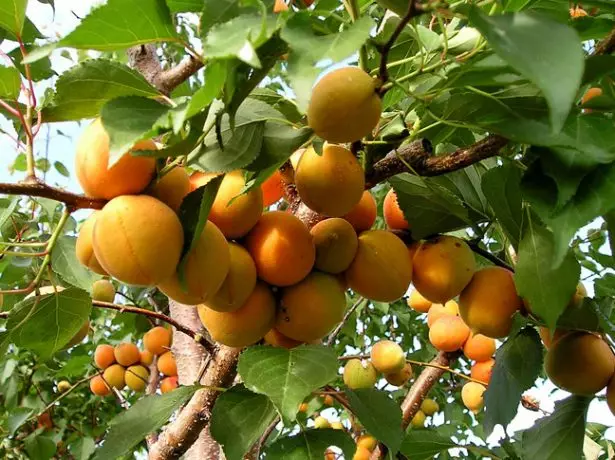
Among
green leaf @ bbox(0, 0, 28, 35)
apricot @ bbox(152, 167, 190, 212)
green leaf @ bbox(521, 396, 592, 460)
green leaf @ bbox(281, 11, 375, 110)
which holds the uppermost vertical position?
green leaf @ bbox(281, 11, 375, 110)

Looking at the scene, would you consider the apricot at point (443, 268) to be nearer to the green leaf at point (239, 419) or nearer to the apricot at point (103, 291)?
the green leaf at point (239, 419)

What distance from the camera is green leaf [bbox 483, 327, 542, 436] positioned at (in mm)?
917

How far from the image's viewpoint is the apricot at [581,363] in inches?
Answer: 35.1

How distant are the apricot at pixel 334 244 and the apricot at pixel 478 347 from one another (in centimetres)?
75

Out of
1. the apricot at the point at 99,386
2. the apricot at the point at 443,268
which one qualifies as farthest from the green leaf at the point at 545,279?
the apricot at the point at 99,386

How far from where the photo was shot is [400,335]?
9.74ft

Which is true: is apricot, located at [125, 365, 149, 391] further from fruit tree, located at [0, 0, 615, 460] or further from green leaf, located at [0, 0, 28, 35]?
green leaf, located at [0, 0, 28, 35]

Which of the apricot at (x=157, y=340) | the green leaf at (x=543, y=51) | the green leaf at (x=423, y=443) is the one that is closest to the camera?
the green leaf at (x=543, y=51)

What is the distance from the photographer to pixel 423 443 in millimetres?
1299

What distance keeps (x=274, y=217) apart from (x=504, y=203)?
0.31 meters

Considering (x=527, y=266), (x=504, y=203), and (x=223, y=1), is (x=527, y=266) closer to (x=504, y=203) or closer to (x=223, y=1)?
(x=504, y=203)

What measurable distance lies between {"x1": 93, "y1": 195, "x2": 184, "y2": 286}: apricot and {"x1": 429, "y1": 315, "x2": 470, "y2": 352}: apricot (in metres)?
0.94

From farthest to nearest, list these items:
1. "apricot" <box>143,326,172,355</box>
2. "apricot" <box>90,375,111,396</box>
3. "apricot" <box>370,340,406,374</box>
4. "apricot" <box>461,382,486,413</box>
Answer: "apricot" <box>90,375,111,396</box> < "apricot" <box>143,326,172,355</box> < "apricot" <box>461,382,486,413</box> < "apricot" <box>370,340,406,374</box>

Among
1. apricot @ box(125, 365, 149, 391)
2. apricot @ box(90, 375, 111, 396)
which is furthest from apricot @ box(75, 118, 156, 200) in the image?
apricot @ box(90, 375, 111, 396)
